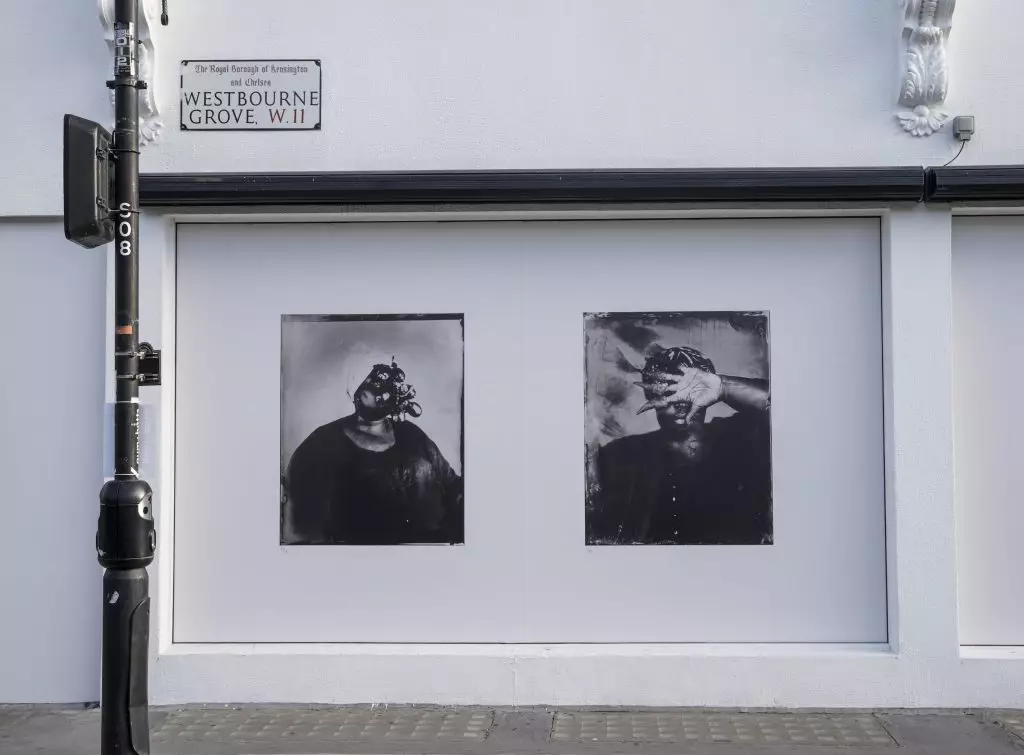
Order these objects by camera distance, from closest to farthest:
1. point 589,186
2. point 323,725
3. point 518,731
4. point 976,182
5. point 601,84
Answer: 1. point 518,731
2. point 323,725
3. point 976,182
4. point 589,186
5. point 601,84

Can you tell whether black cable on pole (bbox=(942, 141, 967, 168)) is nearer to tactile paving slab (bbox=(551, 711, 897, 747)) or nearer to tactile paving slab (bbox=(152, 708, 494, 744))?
tactile paving slab (bbox=(551, 711, 897, 747))

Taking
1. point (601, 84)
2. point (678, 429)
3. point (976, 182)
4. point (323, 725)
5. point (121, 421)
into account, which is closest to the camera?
point (121, 421)

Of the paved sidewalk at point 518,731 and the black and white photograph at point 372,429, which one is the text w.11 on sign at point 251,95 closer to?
the black and white photograph at point 372,429

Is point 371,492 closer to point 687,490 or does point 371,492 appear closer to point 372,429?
point 372,429

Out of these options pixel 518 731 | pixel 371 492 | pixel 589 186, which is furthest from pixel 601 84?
pixel 518 731

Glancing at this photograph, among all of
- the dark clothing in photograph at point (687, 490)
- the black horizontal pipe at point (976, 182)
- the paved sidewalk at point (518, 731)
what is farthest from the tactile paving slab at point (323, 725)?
the black horizontal pipe at point (976, 182)

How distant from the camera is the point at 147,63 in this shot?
748 centimetres

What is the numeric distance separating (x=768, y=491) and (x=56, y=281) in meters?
5.19

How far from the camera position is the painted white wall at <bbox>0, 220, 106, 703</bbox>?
298 inches

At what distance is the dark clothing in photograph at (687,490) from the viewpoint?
752cm

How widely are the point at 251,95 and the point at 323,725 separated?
4.24m

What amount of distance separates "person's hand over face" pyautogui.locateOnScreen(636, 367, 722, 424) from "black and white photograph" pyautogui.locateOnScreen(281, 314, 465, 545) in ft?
4.38

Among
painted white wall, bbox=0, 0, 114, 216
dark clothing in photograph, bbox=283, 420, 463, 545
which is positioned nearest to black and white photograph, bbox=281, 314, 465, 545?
dark clothing in photograph, bbox=283, 420, 463, 545

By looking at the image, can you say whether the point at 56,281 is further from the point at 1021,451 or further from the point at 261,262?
the point at 1021,451
